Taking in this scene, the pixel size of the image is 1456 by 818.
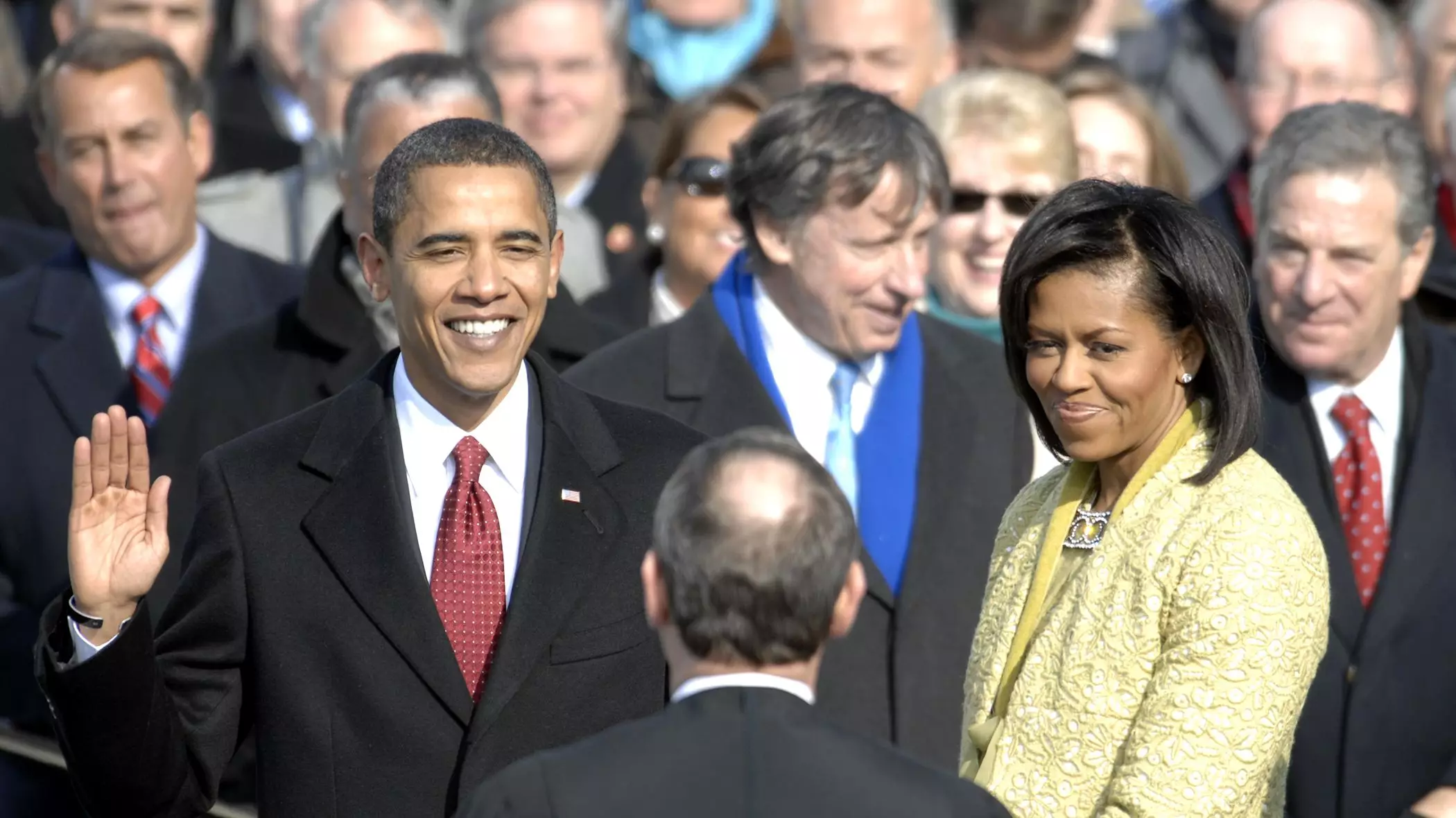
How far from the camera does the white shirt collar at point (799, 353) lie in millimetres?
5684

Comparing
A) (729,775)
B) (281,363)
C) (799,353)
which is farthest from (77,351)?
(729,775)

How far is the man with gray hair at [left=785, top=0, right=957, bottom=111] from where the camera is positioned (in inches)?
300

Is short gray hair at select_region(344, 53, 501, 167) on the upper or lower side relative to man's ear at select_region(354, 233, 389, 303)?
upper

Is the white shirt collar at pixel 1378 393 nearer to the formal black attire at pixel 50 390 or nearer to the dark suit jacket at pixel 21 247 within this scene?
the formal black attire at pixel 50 390

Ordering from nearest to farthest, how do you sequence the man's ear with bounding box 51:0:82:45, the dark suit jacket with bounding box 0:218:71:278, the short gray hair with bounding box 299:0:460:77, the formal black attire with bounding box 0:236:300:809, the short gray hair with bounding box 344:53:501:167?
the formal black attire with bounding box 0:236:300:809 → the short gray hair with bounding box 344:53:501:167 → the dark suit jacket with bounding box 0:218:71:278 → the short gray hair with bounding box 299:0:460:77 → the man's ear with bounding box 51:0:82:45

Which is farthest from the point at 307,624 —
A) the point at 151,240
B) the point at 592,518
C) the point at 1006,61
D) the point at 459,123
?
the point at 1006,61

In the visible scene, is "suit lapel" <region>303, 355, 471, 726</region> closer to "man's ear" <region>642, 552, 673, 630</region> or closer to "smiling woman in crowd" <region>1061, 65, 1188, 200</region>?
"man's ear" <region>642, 552, 673, 630</region>

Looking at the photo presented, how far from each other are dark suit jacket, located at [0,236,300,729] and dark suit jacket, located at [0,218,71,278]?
0.85m

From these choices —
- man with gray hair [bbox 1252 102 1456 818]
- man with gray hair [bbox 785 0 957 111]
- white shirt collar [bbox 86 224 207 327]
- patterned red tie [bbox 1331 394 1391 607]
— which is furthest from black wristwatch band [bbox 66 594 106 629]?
man with gray hair [bbox 785 0 957 111]

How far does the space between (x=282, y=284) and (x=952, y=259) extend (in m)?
1.97

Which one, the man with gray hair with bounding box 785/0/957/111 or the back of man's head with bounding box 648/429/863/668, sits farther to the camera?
the man with gray hair with bounding box 785/0/957/111

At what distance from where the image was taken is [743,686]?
3012mm

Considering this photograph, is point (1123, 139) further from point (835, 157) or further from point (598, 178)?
point (598, 178)

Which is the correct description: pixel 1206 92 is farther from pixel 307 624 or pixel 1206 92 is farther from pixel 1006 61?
pixel 307 624
